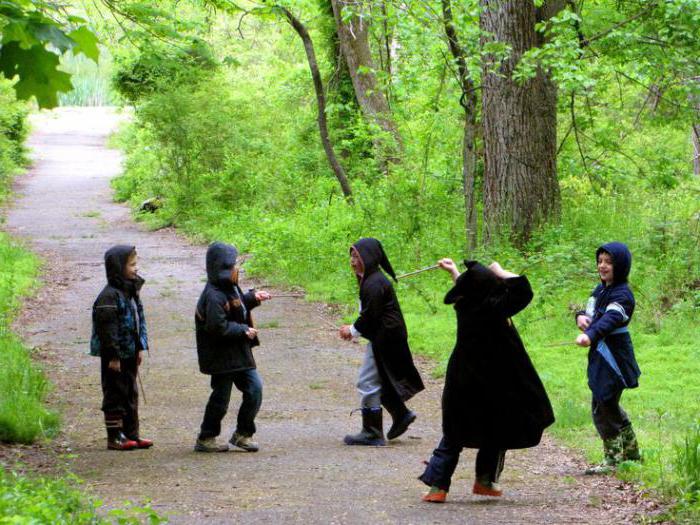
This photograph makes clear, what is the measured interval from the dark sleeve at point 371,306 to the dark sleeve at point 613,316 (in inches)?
78.3

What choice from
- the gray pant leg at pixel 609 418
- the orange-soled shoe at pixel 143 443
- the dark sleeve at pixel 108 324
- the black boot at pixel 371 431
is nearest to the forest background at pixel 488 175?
the gray pant leg at pixel 609 418

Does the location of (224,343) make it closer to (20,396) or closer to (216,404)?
(216,404)

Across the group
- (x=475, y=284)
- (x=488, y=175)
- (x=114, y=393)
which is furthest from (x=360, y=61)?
(x=475, y=284)

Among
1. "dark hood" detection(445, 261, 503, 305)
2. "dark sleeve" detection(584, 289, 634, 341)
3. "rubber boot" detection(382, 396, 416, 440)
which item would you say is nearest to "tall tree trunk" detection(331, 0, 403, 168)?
"rubber boot" detection(382, 396, 416, 440)

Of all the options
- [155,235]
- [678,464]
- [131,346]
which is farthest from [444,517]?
[155,235]

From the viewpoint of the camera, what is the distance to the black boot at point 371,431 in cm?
857

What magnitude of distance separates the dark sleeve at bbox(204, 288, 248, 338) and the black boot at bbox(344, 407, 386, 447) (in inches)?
56.4

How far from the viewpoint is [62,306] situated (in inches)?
642

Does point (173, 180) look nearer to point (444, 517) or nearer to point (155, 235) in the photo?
point (155, 235)

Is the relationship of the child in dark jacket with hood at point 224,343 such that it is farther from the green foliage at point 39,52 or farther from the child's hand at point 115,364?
the green foliage at point 39,52

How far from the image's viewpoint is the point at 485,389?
6.53 metres

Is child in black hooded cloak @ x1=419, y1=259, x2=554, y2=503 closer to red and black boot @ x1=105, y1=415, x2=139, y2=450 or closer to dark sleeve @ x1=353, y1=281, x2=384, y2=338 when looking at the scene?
dark sleeve @ x1=353, y1=281, x2=384, y2=338

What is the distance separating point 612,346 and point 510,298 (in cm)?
117

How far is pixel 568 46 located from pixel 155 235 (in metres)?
14.8
